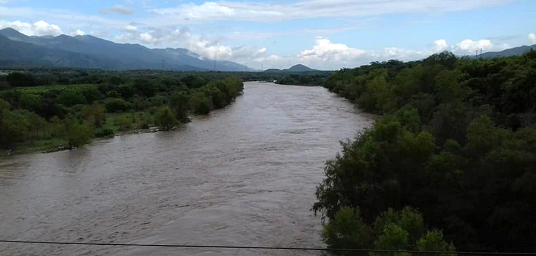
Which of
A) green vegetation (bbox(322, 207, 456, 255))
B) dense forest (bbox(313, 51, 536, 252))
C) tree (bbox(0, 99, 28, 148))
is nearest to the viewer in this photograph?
green vegetation (bbox(322, 207, 456, 255))

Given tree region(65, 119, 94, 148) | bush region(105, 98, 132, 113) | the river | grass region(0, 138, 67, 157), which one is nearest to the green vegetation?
the river

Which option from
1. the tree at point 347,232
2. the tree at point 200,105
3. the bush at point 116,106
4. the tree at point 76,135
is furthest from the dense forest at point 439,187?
the bush at point 116,106

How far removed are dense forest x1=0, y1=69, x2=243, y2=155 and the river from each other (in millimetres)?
3394

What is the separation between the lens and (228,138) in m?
30.8

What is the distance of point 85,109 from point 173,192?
24.2 m

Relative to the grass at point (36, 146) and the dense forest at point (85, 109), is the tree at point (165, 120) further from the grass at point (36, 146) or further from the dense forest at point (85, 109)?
the grass at point (36, 146)

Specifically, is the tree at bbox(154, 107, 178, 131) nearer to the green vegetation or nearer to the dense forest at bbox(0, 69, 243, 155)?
the dense forest at bbox(0, 69, 243, 155)

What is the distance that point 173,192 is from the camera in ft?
62.0

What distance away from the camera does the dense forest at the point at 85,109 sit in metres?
30.5

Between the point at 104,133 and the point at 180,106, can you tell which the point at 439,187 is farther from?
the point at 180,106

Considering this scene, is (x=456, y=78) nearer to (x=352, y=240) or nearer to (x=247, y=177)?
(x=247, y=177)

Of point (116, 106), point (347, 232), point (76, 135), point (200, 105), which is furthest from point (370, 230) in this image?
point (116, 106)

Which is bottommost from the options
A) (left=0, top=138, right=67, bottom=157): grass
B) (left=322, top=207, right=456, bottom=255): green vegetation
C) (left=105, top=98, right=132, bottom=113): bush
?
(left=0, top=138, right=67, bottom=157): grass

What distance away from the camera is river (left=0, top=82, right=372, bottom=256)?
14297mm
